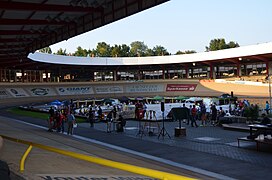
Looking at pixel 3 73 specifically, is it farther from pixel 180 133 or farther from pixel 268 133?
pixel 268 133

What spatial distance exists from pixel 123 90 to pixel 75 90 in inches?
411

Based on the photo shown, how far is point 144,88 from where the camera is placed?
73625mm

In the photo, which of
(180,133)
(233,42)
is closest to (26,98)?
(180,133)

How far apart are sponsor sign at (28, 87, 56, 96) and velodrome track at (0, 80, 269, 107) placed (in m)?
0.20

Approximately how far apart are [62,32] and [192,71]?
219 feet

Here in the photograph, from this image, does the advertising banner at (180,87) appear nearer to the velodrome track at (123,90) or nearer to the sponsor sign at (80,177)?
the velodrome track at (123,90)

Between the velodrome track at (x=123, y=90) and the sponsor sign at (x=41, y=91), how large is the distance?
20 centimetres

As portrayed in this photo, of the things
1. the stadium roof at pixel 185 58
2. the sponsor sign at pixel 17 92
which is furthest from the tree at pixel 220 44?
the sponsor sign at pixel 17 92

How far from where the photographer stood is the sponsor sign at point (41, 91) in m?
64.1

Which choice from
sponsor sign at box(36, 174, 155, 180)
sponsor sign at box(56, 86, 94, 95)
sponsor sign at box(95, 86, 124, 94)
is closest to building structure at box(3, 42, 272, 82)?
sponsor sign at box(56, 86, 94, 95)

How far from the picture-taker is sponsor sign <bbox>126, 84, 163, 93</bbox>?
73.2 meters

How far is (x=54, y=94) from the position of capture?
66.8 m

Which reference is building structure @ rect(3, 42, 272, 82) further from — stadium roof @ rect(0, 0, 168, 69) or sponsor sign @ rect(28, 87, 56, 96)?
stadium roof @ rect(0, 0, 168, 69)

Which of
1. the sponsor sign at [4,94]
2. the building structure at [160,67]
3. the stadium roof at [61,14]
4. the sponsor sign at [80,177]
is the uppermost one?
the building structure at [160,67]
